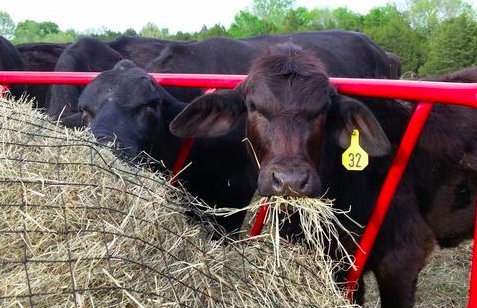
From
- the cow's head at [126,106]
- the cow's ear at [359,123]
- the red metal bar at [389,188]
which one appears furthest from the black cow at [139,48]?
the red metal bar at [389,188]

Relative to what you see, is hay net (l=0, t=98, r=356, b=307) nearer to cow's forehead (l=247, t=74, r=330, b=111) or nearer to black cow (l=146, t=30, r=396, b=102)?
cow's forehead (l=247, t=74, r=330, b=111)

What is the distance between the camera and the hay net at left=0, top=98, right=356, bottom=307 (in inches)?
72.9

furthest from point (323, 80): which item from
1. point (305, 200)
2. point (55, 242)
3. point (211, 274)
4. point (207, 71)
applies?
point (207, 71)

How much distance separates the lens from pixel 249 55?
6.11 metres

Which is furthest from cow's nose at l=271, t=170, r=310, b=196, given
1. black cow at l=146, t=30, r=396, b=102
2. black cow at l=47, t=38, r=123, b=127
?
black cow at l=47, t=38, r=123, b=127

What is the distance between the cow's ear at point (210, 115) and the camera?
10.4 ft

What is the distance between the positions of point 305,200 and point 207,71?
3190 millimetres

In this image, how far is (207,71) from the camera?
221 inches

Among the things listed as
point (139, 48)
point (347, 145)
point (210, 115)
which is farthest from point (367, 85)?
point (139, 48)

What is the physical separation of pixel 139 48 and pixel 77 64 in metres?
0.94

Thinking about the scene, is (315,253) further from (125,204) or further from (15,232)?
(15,232)

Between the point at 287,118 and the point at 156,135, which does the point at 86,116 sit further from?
the point at 287,118

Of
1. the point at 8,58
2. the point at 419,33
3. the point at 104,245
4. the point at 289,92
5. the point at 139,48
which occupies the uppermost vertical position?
the point at 289,92

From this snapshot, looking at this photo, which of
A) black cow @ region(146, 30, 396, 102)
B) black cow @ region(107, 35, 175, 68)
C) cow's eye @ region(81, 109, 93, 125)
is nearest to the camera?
cow's eye @ region(81, 109, 93, 125)
